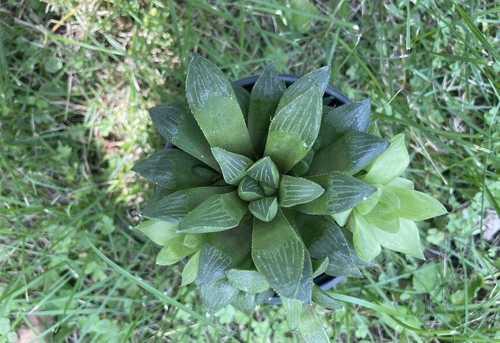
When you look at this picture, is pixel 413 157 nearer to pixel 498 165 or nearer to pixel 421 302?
pixel 498 165

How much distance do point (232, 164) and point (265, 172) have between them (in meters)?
0.06

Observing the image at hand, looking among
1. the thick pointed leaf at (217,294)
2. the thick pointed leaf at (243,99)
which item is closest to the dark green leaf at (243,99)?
the thick pointed leaf at (243,99)

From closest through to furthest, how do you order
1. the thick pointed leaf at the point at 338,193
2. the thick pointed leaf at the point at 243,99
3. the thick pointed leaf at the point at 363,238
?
1. the thick pointed leaf at the point at 338,193
2. the thick pointed leaf at the point at 363,238
3. the thick pointed leaf at the point at 243,99

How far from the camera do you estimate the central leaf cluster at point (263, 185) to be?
90 cm

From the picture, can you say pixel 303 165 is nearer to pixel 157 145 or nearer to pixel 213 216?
pixel 213 216

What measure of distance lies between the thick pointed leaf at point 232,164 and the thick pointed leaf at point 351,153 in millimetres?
137

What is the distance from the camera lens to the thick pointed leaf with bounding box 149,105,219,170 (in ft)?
3.42

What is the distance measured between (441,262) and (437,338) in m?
0.20

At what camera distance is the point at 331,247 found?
0.97 meters

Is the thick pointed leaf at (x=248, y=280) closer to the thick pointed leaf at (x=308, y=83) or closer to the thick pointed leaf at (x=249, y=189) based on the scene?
the thick pointed leaf at (x=249, y=189)

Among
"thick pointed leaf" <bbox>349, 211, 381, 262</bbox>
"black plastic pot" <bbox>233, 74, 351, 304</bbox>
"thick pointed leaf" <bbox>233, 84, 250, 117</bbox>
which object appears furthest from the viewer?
"black plastic pot" <bbox>233, 74, 351, 304</bbox>

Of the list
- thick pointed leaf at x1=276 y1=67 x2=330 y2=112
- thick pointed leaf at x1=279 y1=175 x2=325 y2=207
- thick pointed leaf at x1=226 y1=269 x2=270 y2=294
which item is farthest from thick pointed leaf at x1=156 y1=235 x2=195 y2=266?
thick pointed leaf at x1=276 y1=67 x2=330 y2=112

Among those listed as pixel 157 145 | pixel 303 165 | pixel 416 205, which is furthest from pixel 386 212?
pixel 157 145

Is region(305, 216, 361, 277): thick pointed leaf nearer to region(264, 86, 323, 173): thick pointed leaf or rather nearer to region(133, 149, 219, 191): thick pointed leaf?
region(264, 86, 323, 173): thick pointed leaf
